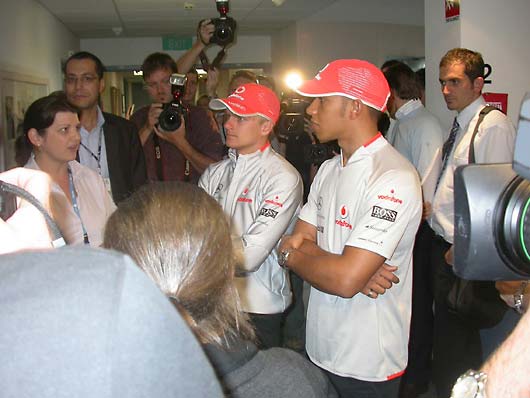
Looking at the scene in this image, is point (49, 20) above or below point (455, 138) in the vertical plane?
above

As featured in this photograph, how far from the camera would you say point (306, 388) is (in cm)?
115

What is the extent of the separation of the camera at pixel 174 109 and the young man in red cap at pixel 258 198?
0.76 m

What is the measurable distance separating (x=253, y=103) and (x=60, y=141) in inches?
31.1

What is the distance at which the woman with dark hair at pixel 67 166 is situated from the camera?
2303 mm

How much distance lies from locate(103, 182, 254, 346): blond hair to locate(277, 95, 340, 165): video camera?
86.8 inches

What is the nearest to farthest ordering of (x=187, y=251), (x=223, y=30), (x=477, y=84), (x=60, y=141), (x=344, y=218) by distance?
(x=187, y=251) → (x=344, y=218) → (x=60, y=141) → (x=477, y=84) → (x=223, y=30)

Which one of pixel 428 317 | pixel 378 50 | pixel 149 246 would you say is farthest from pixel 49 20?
pixel 149 246

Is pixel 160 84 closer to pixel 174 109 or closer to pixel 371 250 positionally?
pixel 174 109

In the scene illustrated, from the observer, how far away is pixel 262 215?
2207mm

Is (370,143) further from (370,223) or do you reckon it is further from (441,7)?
(441,7)

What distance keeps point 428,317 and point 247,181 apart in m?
1.38

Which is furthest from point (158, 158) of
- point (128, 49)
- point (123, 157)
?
point (128, 49)

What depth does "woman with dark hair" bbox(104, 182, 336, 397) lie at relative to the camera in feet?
3.23

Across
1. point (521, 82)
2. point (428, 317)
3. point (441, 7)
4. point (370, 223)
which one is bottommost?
point (428, 317)
